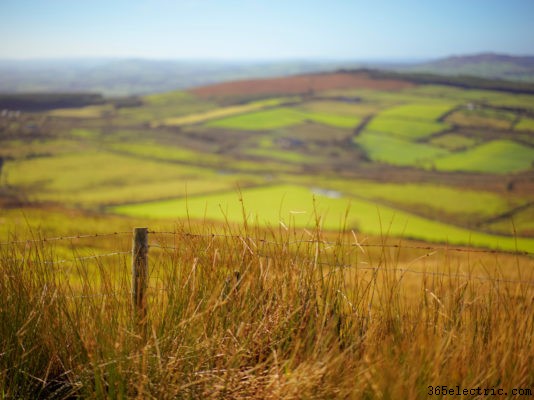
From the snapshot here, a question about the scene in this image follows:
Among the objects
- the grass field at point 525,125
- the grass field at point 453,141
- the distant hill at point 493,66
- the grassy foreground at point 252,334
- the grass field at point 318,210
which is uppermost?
the distant hill at point 493,66

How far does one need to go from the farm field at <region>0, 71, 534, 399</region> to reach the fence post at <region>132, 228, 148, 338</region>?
35 mm

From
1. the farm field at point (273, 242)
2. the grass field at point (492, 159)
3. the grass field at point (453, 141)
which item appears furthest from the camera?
the grass field at point (453, 141)

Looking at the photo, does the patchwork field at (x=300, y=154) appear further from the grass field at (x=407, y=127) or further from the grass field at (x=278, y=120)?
the grass field at (x=278, y=120)

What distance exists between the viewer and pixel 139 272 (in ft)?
8.68

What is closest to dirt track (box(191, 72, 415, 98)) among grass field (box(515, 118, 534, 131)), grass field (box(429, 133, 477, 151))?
grass field (box(429, 133, 477, 151))

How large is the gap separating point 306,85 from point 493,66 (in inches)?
1804

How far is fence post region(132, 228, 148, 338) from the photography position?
Answer: 2.53 metres

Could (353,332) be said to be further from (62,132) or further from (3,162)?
(62,132)

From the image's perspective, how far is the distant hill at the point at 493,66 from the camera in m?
83.9

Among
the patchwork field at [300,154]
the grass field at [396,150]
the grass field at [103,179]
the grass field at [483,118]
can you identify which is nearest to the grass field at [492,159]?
the patchwork field at [300,154]

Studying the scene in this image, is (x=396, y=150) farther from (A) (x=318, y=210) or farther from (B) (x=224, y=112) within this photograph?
(B) (x=224, y=112)

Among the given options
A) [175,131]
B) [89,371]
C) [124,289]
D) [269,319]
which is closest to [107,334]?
[89,371]

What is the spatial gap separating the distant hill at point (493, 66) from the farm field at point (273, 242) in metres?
16.4

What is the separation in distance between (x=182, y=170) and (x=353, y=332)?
49.5 meters
